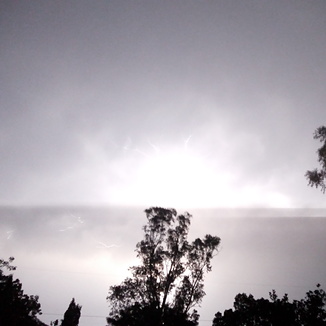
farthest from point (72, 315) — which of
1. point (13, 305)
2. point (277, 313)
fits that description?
point (277, 313)

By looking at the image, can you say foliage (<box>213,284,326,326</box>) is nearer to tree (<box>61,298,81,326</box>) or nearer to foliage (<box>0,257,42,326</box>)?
foliage (<box>0,257,42,326</box>)

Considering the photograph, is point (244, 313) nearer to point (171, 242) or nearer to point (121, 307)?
point (171, 242)

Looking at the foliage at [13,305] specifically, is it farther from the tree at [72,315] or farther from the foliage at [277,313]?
the tree at [72,315]

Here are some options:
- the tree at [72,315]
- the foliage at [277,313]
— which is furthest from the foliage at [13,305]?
the tree at [72,315]

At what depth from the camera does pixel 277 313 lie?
19.0 metres

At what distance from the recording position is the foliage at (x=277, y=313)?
738 inches

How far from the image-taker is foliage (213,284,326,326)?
18.7 metres

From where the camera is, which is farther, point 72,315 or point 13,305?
point 72,315

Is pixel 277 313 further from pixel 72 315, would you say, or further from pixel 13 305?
pixel 72 315

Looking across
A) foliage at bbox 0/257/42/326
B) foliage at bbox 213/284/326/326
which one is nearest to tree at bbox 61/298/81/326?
foliage at bbox 0/257/42/326

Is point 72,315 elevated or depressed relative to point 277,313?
depressed

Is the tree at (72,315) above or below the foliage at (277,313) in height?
below

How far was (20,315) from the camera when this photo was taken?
20.0 metres

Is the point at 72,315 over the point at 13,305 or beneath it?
beneath
